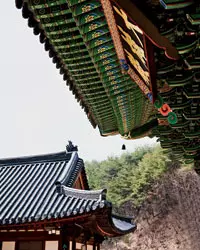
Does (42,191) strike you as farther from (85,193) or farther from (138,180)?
(138,180)

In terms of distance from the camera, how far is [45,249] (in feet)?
30.7

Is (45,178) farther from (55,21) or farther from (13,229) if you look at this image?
(55,21)

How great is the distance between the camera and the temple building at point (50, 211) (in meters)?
8.56

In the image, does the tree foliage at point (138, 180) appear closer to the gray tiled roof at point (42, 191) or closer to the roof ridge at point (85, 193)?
the gray tiled roof at point (42, 191)

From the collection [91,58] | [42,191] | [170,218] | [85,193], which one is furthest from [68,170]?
[170,218]

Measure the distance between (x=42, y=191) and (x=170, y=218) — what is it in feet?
66.5

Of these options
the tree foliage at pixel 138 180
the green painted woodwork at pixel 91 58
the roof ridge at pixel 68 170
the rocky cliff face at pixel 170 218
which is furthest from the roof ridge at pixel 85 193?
the tree foliage at pixel 138 180

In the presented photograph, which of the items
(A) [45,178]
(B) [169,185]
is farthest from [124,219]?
(B) [169,185]

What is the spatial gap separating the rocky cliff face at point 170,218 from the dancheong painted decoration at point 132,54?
77.5 ft

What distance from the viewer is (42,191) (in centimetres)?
1112

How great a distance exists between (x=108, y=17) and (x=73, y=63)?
1.50 m

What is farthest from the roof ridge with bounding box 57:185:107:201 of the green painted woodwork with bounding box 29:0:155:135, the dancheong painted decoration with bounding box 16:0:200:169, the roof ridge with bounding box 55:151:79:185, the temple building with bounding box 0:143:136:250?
the dancheong painted decoration with bounding box 16:0:200:169

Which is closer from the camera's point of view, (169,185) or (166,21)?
(166,21)

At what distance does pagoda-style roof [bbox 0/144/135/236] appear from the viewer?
27.9 ft
